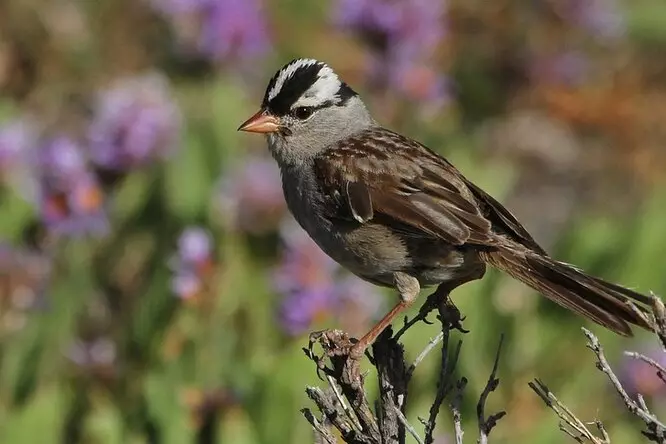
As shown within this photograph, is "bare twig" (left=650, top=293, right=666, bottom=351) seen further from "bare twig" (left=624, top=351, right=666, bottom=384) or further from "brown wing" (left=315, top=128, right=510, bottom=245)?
"brown wing" (left=315, top=128, right=510, bottom=245)

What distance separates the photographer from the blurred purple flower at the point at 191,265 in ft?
16.3

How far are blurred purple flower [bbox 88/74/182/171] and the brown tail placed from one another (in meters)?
2.46

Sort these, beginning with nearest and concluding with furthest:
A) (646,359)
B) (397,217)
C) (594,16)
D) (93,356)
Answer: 1. (646,359)
2. (397,217)
3. (93,356)
4. (594,16)

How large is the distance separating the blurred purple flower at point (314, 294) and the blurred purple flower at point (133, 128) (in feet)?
2.54

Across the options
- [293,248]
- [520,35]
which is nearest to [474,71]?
[520,35]

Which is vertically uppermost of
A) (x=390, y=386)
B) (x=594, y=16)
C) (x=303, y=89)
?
(x=594, y=16)

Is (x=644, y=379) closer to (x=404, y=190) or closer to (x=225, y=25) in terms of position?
(x=404, y=190)

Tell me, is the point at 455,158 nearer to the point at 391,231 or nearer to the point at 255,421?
the point at 255,421

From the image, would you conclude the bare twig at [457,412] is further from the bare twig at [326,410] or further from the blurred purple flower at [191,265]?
the blurred purple flower at [191,265]

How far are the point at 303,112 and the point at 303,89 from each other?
77 millimetres

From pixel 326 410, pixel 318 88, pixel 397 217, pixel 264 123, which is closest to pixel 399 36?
pixel 318 88

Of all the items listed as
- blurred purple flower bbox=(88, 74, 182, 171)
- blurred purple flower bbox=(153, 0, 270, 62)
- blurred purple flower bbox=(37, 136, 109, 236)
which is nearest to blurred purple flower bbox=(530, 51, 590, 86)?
blurred purple flower bbox=(153, 0, 270, 62)

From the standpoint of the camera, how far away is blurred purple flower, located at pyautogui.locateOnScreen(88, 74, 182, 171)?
18.3ft

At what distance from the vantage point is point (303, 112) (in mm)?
4227
